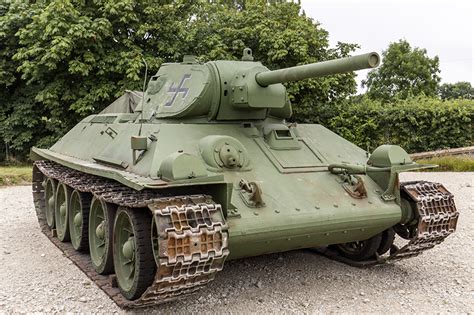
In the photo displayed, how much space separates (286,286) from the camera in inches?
258

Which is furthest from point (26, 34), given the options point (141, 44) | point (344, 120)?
point (344, 120)

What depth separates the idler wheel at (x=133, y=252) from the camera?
5.37m

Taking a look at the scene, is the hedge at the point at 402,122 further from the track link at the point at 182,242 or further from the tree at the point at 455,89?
the tree at the point at 455,89

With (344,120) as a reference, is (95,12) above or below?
above

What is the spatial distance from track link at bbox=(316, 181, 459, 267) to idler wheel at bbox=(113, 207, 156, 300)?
3.27m

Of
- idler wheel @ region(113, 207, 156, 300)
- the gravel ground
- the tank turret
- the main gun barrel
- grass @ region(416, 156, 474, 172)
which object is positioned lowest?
grass @ region(416, 156, 474, 172)

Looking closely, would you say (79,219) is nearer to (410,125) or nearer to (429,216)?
(429,216)

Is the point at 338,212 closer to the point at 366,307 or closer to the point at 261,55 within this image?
the point at 366,307

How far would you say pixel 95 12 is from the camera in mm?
17703

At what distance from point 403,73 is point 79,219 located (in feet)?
121

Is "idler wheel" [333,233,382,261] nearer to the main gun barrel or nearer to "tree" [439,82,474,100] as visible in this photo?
the main gun barrel

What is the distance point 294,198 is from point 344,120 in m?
13.1

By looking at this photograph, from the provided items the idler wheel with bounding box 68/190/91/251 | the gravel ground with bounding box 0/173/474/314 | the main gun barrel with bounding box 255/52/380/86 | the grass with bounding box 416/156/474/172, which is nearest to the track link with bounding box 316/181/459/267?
the gravel ground with bounding box 0/173/474/314

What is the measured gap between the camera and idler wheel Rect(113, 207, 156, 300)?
5371mm
